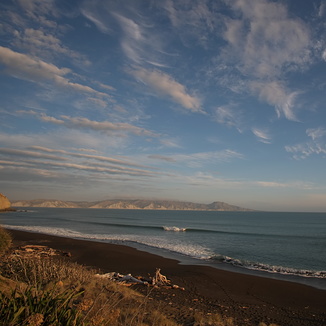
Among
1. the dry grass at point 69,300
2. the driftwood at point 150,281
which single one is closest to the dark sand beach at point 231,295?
the driftwood at point 150,281

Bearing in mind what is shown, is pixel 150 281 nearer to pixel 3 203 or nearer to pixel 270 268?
pixel 270 268

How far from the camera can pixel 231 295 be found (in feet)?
42.5

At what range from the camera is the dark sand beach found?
395 inches

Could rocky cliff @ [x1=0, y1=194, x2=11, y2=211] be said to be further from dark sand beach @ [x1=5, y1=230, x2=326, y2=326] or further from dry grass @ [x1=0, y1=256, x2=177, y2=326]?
dry grass @ [x1=0, y1=256, x2=177, y2=326]

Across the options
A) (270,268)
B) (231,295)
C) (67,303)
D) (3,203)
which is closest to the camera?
(67,303)

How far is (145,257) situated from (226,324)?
48.6ft

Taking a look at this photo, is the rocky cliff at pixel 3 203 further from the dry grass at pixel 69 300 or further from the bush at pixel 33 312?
the bush at pixel 33 312

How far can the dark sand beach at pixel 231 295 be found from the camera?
32.9ft

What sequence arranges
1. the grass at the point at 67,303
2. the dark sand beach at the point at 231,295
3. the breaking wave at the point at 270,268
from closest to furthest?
the grass at the point at 67,303, the dark sand beach at the point at 231,295, the breaking wave at the point at 270,268

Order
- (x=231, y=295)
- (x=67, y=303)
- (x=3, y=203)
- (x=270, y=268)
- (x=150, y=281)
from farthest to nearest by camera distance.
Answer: (x=3, y=203), (x=270, y=268), (x=150, y=281), (x=231, y=295), (x=67, y=303)

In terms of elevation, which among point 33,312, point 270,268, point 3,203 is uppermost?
point 33,312

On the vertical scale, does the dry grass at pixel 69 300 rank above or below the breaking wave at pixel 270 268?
above

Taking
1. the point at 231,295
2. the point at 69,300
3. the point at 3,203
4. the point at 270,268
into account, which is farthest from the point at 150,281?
the point at 3,203

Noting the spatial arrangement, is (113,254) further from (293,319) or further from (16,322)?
(16,322)
